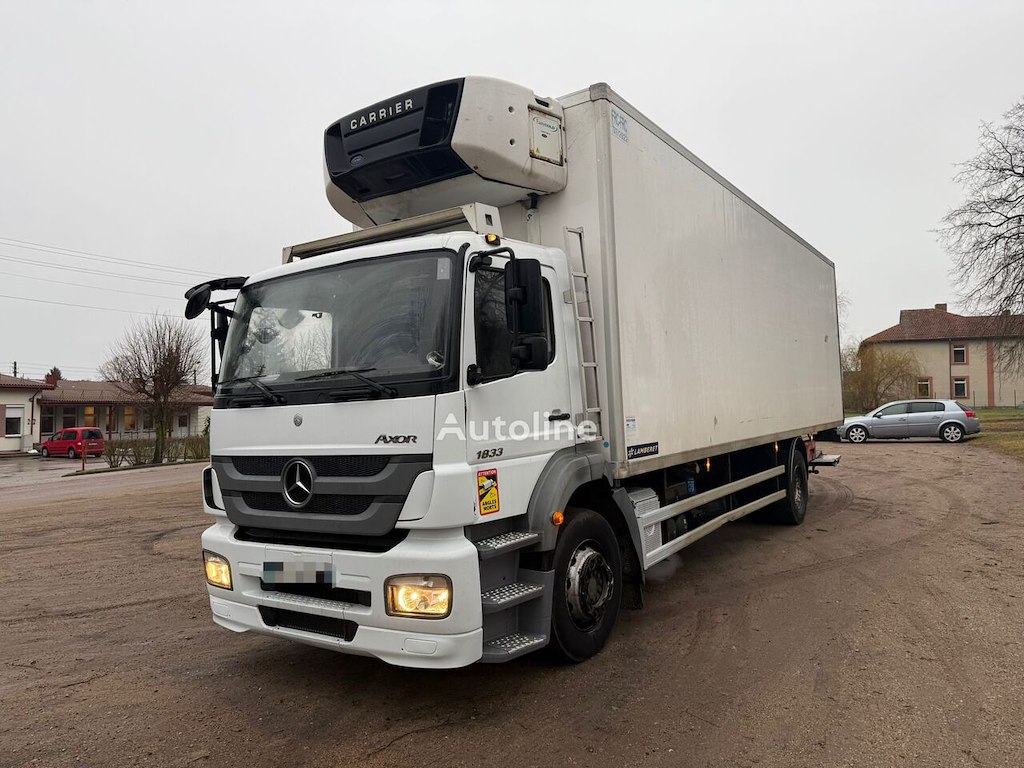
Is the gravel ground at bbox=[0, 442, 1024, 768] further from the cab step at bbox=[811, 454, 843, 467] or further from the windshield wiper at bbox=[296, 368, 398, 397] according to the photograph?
the cab step at bbox=[811, 454, 843, 467]

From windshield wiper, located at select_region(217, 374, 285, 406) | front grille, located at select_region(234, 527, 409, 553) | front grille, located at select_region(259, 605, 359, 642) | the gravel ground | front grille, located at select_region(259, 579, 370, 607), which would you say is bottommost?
the gravel ground

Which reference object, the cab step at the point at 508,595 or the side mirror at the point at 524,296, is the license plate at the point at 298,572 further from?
the side mirror at the point at 524,296

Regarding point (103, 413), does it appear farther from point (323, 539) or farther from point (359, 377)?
point (359, 377)

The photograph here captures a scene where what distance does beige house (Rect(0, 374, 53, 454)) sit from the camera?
40000mm

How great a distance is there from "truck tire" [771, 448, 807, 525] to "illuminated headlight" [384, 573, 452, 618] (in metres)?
6.48

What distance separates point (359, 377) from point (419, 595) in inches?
46.2

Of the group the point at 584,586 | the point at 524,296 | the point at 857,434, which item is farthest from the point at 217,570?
the point at 857,434

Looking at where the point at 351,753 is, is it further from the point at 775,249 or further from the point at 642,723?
the point at 775,249

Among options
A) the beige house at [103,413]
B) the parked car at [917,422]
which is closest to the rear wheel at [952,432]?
the parked car at [917,422]

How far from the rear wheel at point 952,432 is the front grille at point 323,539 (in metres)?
23.5

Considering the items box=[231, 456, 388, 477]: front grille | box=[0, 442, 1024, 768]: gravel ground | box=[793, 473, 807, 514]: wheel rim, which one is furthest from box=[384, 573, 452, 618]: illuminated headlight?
box=[793, 473, 807, 514]: wheel rim
